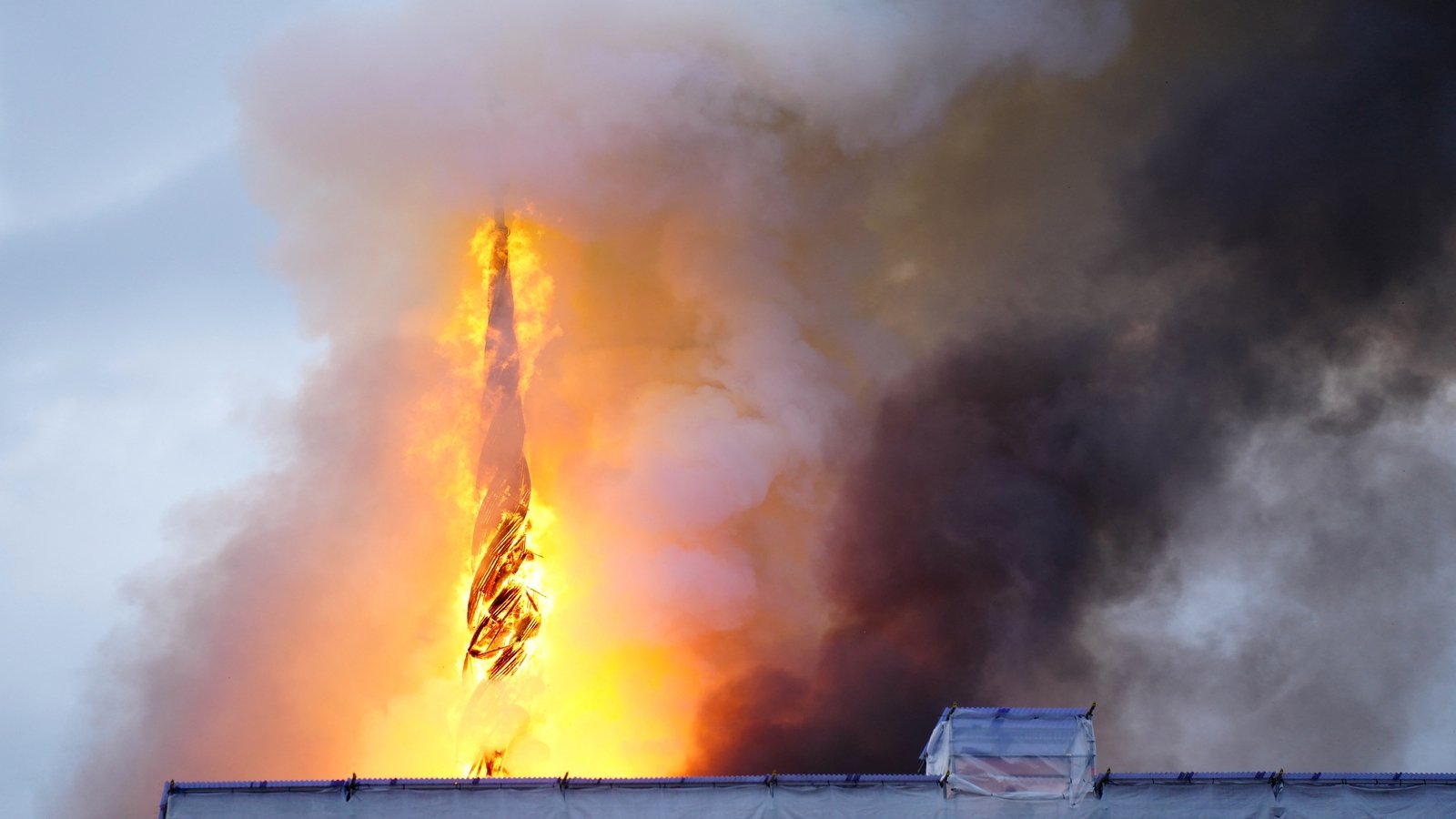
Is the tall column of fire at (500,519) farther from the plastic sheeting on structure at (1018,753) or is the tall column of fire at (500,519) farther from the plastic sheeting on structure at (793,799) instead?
the plastic sheeting on structure at (1018,753)

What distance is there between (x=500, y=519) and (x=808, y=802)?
14708 mm

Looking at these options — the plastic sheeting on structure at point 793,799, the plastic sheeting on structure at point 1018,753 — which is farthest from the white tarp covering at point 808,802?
the plastic sheeting on structure at point 1018,753

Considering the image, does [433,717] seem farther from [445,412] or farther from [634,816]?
[634,816]

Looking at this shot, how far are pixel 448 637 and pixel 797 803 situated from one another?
15387 millimetres

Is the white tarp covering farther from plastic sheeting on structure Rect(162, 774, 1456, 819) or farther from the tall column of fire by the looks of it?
the tall column of fire

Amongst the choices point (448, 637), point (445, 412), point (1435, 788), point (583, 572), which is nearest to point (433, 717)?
point (448, 637)

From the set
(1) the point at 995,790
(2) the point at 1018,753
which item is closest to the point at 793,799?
(1) the point at 995,790

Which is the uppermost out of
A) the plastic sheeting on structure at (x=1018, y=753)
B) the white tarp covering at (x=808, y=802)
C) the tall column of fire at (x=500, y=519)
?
the tall column of fire at (x=500, y=519)

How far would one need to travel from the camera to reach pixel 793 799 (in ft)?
111

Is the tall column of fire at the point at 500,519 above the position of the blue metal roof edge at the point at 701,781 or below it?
above

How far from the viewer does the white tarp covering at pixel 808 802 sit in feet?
107

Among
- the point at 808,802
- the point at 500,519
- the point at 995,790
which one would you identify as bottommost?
the point at 808,802

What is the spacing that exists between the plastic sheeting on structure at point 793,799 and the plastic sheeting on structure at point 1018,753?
0.76 feet

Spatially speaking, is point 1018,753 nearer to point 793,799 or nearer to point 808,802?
point 808,802
